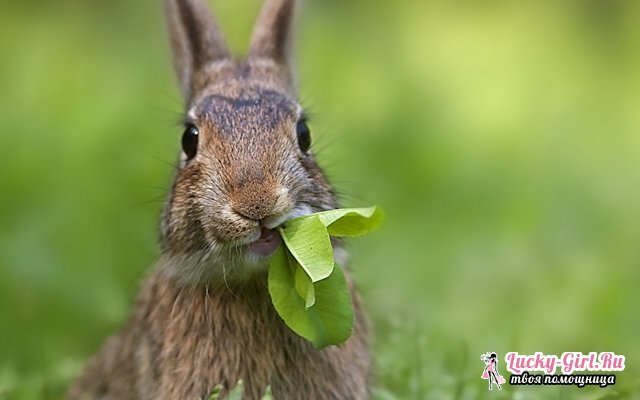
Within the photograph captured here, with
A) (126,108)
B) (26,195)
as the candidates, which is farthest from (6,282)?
(126,108)

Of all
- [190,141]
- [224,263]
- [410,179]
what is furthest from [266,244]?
[410,179]

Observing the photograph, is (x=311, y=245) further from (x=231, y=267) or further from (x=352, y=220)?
(x=231, y=267)

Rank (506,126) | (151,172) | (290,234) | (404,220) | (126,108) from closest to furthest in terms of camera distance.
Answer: (290,234), (151,172), (404,220), (126,108), (506,126)

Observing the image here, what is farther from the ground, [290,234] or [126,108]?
[126,108]

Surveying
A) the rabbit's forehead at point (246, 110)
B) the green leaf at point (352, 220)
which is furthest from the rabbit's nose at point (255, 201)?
the rabbit's forehead at point (246, 110)

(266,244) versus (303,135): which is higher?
(303,135)

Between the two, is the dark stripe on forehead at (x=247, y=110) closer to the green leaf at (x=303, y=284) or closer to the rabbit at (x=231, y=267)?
the rabbit at (x=231, y=267)

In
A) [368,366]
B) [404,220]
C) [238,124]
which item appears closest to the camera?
[238,124]

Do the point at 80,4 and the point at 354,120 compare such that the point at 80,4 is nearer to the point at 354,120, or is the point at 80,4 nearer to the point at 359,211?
the point at 354,120
